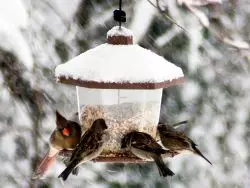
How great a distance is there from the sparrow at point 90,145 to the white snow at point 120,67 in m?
0.27

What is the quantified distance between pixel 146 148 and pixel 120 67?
45cm

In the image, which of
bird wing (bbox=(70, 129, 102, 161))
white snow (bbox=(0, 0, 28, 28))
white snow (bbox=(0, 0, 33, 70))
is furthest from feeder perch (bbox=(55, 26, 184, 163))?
white snow (bbox=(0, 0, 28, 28))

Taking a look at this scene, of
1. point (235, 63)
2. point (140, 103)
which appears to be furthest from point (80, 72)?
point (235, 63)

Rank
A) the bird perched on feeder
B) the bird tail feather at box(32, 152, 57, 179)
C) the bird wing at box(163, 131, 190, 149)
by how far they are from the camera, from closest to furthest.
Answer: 1. the bird perched on feeder
2. the bird wing at box(163, 131, 190, 149)
3. the bird tail feather at box(32, 152, 57, 179)

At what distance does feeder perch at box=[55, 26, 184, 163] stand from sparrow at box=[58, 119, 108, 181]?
93 millimetres

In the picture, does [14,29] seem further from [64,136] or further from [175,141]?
[175,141]

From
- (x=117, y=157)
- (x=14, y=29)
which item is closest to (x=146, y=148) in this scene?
(x=117, y=157)

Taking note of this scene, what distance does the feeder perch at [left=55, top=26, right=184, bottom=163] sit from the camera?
3.62 m

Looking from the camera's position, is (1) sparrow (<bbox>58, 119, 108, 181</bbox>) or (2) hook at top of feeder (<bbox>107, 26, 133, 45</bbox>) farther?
(2) hook at top of feeder (<bbox>107, 26, 133, 45</bbox>)

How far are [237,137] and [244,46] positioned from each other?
1.03 m

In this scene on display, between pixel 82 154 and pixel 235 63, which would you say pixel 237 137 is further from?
pixel 82 154

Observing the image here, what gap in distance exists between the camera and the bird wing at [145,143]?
3693mm

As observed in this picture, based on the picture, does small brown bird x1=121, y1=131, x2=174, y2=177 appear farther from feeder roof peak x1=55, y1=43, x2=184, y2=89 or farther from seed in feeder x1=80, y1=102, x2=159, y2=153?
feeder roof peak x1=55, y1=43, x2=184, y2=89

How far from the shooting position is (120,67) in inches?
145
